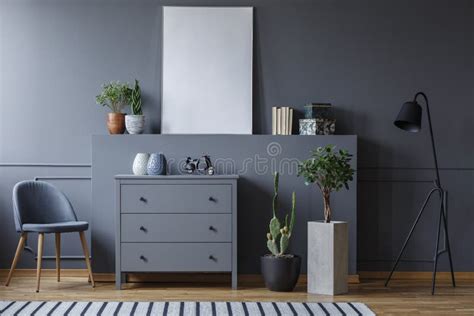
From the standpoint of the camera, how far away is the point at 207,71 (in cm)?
586

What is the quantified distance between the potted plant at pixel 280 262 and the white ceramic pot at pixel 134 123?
1.09 metres

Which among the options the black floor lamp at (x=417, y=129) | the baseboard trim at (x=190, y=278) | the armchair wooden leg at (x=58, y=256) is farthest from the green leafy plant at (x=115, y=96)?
the black floor lamp at (x=417, y=129)

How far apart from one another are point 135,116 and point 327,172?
1495 millimetres

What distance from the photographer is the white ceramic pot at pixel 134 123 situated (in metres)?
5.71

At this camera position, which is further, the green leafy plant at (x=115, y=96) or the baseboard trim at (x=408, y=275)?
the baseboard trim at (x=408, y=275)

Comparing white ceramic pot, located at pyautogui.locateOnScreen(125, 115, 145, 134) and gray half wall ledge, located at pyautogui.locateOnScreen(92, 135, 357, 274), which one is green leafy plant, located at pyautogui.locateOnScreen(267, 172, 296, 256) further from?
white ceramic pot, located at pyautogui.locateOnScreen(125, 115, 145, 134)

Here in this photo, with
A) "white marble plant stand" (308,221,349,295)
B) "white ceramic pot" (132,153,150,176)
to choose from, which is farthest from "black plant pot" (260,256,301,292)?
"white ceramic pot" (132,153,150,176)

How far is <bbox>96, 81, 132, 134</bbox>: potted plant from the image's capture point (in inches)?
226

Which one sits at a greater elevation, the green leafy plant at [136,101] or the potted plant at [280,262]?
the green leafy plant at [136,101]

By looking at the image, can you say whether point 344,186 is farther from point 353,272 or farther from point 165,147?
point 165,147

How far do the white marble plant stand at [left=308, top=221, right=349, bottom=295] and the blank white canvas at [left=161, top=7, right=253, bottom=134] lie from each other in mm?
1040

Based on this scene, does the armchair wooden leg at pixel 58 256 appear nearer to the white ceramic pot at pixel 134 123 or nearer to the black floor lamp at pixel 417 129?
the white ceramic pot at pixel 134 123

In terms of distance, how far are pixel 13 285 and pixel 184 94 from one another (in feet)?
6.12

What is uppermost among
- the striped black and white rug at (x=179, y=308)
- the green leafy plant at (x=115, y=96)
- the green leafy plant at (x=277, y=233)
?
the green leafy plant at (x=115, y=96)
